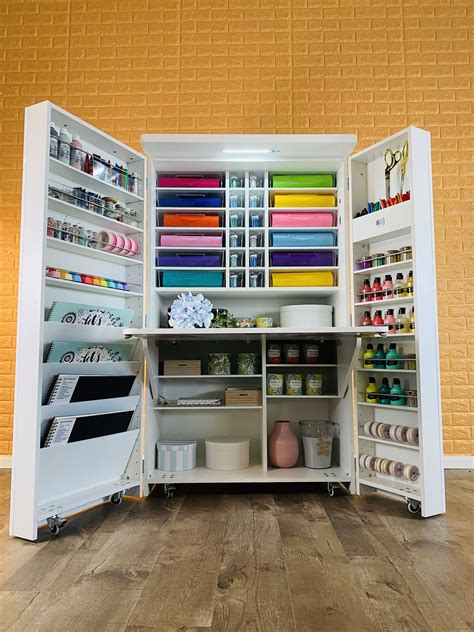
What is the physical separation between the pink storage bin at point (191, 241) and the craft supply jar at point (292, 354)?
0.78 meters

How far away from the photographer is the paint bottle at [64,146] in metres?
2.31

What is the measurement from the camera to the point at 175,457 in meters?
2.86

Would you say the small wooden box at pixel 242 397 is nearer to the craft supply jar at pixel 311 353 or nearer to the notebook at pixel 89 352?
the craft supply jar at pixel 311 353

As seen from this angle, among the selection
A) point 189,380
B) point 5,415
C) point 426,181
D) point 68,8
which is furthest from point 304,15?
point 5,415

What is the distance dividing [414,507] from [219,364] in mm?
1329

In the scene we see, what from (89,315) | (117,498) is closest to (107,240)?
(89,315)

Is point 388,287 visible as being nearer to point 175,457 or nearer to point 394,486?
point 394,486

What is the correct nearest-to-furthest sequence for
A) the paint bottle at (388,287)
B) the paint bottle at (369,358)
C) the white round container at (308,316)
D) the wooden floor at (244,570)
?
the wooden floor at (244,570), the paint bottle at (388,287), the paint bottle at (369,358), the white round container at (308,316)

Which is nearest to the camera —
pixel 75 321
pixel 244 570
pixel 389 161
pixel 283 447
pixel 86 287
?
pixel 244 570

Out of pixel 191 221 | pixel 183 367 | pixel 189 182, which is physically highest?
pixel 189 182

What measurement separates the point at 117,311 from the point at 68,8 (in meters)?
2.69

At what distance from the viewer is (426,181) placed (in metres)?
2.51

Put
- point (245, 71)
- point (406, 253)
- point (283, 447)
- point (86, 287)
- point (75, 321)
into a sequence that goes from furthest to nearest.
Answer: point (245, 71), point (283, 447), point (406, 253), point (86, 287), point (75, 321)

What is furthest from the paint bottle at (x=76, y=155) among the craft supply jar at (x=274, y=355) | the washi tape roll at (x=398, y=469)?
the washi tape roll at (x=398, y=469)
